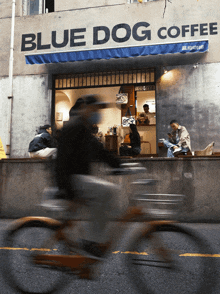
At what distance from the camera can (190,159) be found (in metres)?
6.74

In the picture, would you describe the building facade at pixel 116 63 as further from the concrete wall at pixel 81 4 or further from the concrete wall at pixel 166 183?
the concrete wall at pixel 166 183

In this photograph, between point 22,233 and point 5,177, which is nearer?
point 22,233

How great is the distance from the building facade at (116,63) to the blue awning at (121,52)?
1.1 inches

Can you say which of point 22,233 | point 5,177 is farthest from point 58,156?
point 5,177

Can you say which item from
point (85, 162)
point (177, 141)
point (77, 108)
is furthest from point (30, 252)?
point (177, 141)

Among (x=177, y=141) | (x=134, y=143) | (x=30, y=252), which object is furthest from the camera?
(x=177, y=141)

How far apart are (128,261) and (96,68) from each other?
9.38 meters

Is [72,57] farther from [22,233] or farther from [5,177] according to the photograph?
[22,233]

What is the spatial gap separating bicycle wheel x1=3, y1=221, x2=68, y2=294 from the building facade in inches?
278

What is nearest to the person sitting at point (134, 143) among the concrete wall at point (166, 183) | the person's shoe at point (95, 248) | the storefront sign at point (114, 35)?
the concrete wall at point (166, 183)

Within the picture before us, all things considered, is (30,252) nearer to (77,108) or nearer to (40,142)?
(77,108)

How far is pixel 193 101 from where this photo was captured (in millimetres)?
10609

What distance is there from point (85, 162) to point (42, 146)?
5.35 metres

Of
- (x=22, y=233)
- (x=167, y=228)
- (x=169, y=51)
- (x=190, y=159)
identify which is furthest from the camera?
(x=169, y=51)
